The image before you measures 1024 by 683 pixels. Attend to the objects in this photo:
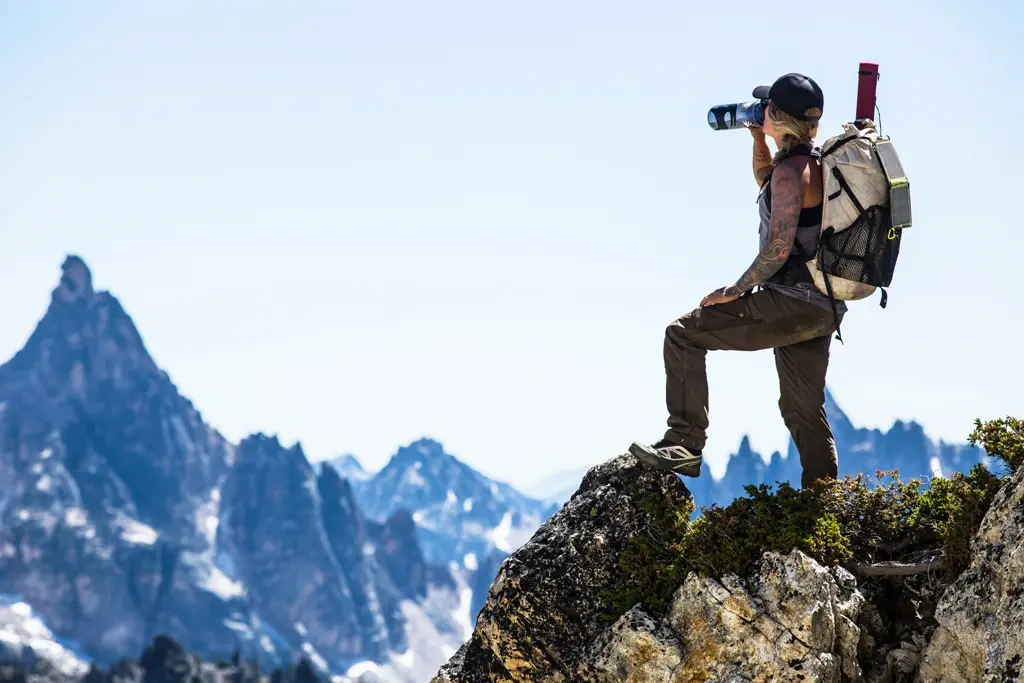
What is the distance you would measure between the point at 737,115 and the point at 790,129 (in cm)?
81

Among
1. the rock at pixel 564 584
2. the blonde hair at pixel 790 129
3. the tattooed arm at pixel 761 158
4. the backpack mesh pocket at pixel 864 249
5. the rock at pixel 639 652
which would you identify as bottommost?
the rock at pixel 639 652

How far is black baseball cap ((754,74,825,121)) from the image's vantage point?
33.8 feet

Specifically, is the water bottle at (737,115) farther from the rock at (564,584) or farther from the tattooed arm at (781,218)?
the rock at (564,584)

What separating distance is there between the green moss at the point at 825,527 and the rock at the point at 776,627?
0.23 m

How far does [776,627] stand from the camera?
Answer: 9406mm

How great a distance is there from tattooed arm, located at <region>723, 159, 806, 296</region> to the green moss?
1.98 meters

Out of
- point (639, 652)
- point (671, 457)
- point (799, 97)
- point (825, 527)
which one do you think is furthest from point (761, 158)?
point (639, 652)

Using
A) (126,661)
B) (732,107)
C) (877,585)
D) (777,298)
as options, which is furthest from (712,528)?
(126,661)

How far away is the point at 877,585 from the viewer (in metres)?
10.1

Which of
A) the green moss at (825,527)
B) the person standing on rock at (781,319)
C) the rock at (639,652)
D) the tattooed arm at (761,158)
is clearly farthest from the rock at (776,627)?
the tattooed arm at (761,158)

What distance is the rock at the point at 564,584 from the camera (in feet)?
34.9

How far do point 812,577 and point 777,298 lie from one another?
251 cm

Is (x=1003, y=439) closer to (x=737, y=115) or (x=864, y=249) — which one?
(x=864, y=249)

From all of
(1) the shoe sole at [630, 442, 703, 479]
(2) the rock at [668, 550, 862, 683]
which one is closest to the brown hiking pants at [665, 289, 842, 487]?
(1) the shoe sole at [630, 442, 703, 479]
